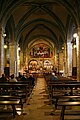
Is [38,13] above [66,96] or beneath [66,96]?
above

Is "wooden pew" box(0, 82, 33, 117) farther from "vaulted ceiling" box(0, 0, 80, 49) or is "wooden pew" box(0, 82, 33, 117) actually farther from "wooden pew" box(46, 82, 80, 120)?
"vaulted ceiling" box(0, 0, 80, 49)

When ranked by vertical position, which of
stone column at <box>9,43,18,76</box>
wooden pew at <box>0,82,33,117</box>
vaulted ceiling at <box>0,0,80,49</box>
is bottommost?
wooden pew at <box>0,82,33,117</box>

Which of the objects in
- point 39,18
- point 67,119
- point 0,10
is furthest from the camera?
point 39,18

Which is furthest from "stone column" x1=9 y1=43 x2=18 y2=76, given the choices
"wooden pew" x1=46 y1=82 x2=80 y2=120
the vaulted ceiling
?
"wooden pew" x1=46 y1=82 x2=80 y2=120

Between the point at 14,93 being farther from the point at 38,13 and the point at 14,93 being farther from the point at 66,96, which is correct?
the point at 38,13

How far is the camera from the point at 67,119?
778 centimetres

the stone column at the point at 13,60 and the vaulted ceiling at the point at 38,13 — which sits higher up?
the vaulted ceiling at the point at 38,13

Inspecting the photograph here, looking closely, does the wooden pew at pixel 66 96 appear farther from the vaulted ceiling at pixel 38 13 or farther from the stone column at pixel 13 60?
the stone column at pixel 13 60

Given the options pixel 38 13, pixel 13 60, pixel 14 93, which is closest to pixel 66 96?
pixel 14 93

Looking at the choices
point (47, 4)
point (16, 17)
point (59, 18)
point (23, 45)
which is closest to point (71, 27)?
point (59, 18)

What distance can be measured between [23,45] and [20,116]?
107 ft

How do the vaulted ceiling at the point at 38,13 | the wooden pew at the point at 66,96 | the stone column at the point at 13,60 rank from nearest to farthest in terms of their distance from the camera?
the wooden pew at the point at 66,96, the vaulted ceiling at the point at 38,13, the stone column at the point at 13,60

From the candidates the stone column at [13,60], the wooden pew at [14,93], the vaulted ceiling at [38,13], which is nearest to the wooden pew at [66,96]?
the wooden pew at [14,93]

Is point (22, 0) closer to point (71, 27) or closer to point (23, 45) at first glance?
point (71, 27)
